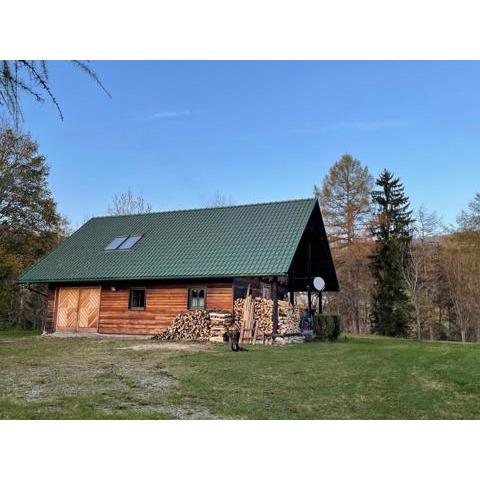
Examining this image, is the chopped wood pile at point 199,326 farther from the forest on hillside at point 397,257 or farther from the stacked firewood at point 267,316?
the forest on hillside at point 397,257

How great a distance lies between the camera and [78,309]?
1994 cm

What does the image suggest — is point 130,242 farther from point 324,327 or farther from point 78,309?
point 324,327

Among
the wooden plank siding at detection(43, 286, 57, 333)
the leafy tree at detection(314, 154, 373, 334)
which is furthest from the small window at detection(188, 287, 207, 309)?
the leafy tree at detection(314, 154, 373, 334)

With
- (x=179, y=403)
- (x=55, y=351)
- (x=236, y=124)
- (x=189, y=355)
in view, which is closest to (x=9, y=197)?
(x=236, y=124)

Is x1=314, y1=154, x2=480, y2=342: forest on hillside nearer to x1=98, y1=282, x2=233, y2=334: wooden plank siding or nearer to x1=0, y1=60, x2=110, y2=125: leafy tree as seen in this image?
x1=98, y1=282, x2=233, y2=334: wooden plank siding

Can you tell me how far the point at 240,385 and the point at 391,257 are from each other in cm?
2533

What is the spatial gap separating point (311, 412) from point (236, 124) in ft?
51.7

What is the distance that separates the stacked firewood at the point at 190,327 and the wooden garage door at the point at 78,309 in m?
3.68

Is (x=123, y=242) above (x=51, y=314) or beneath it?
above

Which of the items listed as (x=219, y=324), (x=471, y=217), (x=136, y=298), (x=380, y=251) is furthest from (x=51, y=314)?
(x=471, y=217)

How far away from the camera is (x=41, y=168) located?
28375mm

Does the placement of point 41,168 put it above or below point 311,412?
above

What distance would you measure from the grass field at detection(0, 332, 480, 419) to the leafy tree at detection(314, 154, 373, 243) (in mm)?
20092
